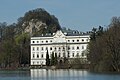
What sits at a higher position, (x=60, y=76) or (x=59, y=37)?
(x=59, y=37)

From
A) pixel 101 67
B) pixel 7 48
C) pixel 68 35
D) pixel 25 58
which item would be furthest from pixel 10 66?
A: pixel 101 67

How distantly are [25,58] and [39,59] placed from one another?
611cm

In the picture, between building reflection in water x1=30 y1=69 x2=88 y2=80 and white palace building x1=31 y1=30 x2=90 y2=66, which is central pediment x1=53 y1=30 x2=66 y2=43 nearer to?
white palace building x1=31 y1=30 x2=90 y2=66

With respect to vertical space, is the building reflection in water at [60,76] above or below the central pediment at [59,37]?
below

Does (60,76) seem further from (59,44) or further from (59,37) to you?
(59,37)

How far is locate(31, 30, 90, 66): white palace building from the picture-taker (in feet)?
502

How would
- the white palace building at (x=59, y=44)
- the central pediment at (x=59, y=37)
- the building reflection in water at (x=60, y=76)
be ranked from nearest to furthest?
the building reflection in water at (x=60, y=76)
the white palace building at (x=59, y=44)
the central pediment at (x=59, y=37)

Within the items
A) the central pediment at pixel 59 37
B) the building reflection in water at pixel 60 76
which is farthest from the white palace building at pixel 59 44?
the building reflection in water at pixel 60 76

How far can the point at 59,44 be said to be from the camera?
154 metres

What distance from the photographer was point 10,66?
136 m

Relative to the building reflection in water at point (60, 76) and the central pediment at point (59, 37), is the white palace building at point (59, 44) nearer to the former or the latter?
the central pediment at point (59, 37)

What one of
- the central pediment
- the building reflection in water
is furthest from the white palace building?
the building reflection in water

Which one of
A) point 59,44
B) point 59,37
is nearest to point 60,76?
point 59,44

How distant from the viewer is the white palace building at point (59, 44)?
502 feet
